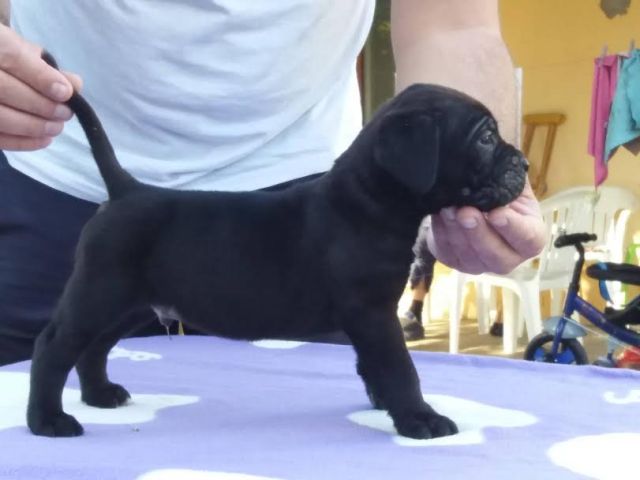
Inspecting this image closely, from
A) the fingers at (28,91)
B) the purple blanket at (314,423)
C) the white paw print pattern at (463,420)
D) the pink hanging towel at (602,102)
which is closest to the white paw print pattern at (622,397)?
the purple blanket at (314,423)

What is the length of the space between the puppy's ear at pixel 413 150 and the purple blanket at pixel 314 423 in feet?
0.72

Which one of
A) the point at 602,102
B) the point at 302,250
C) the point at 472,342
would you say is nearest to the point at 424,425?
the point at 302,250

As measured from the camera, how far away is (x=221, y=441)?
0.76 m

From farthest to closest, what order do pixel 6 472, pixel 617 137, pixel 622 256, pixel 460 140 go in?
1. pixel 622 256
2. pixel 617 137
3. pixel 460 140
4. pixel 6 472

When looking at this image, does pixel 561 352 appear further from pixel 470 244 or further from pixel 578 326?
pixel 470 244

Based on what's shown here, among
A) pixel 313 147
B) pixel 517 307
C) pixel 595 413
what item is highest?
pixel 313 147

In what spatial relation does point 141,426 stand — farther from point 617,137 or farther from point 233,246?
point 617,137

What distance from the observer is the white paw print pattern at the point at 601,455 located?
68 cm

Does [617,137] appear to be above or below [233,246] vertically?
above

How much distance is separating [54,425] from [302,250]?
259 mm

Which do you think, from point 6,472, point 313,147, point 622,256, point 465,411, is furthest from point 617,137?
point 6,472

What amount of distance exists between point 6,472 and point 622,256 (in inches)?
170

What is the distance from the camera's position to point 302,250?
80cm

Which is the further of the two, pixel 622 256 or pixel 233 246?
pixel 622 256
